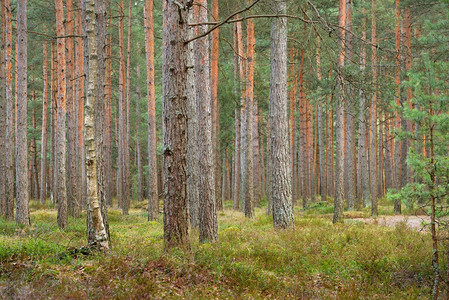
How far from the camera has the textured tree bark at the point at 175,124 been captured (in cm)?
608

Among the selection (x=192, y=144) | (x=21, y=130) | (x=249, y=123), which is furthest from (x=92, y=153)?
(x=249, y=123)

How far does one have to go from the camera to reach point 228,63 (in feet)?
86.2

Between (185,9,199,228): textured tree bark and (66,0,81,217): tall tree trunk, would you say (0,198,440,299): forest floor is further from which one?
(66,0,81,217): tall tree trunk

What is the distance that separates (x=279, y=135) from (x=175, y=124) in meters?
5.08

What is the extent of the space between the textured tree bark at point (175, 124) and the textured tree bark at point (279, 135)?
476 centimetres

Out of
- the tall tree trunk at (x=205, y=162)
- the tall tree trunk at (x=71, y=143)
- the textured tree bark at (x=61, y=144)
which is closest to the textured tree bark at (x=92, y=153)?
the tall tree trunk at (x=205, y=162)

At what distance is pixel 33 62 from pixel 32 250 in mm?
25377

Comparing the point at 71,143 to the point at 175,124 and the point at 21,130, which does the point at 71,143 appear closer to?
the point at 21,130

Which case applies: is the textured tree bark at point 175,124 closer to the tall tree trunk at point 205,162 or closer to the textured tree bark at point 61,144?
the tall tree trunk at point 205,162

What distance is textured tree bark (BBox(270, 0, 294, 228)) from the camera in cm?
1032

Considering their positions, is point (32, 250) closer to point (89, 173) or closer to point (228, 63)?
point (89, 173)

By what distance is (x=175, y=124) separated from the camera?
6090 millimetres

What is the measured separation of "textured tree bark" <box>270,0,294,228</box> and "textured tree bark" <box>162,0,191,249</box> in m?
4.76

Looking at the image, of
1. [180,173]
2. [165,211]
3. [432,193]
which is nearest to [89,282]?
[165,211]
